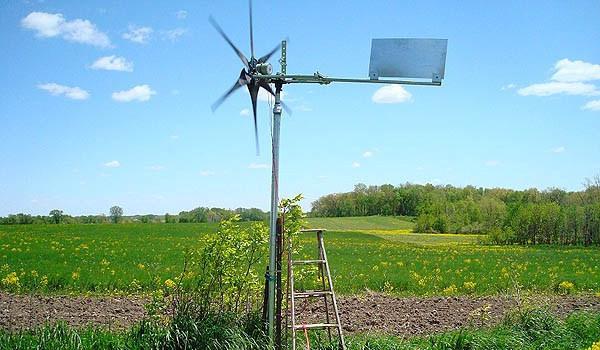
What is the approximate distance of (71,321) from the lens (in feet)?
34.4

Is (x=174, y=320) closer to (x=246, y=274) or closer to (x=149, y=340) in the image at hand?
(x=149, y=340)

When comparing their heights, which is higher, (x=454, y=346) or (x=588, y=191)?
→ (x=588, y=191)

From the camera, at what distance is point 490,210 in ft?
260

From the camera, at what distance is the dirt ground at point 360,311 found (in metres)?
10.6

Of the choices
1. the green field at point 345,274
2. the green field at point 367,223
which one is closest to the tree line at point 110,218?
the green field at point 367,223

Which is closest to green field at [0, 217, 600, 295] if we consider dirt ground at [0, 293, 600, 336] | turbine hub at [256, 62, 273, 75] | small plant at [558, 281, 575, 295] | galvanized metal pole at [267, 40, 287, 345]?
small plant at [558, 281, 575, 295]

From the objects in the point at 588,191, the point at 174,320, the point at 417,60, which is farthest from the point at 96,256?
the point at 588,191

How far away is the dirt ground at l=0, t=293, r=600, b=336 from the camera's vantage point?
34.9ft

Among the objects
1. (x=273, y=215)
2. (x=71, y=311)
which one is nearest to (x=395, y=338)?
(x=273, y=215)

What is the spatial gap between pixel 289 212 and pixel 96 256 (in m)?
17.3

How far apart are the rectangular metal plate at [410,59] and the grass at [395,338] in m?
3.78

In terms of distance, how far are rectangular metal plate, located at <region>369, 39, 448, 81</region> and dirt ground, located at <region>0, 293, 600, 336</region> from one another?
467 cm

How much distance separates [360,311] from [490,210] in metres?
71.0

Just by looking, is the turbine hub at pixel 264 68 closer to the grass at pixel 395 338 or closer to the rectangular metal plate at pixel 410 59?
the rectangular metal plate at pixel 410 59
